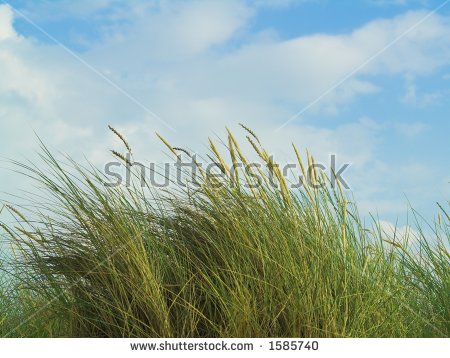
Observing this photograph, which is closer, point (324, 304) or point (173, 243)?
point (324, 304)

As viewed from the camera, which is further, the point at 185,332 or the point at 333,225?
the point at 333,225

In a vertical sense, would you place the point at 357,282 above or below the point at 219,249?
below

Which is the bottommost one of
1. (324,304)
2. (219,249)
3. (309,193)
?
(324,304)

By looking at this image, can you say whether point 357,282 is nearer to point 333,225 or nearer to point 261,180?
point 333,225

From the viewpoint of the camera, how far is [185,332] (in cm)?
314

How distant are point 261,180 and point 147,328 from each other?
1.01m

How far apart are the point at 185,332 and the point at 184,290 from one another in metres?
0.21
